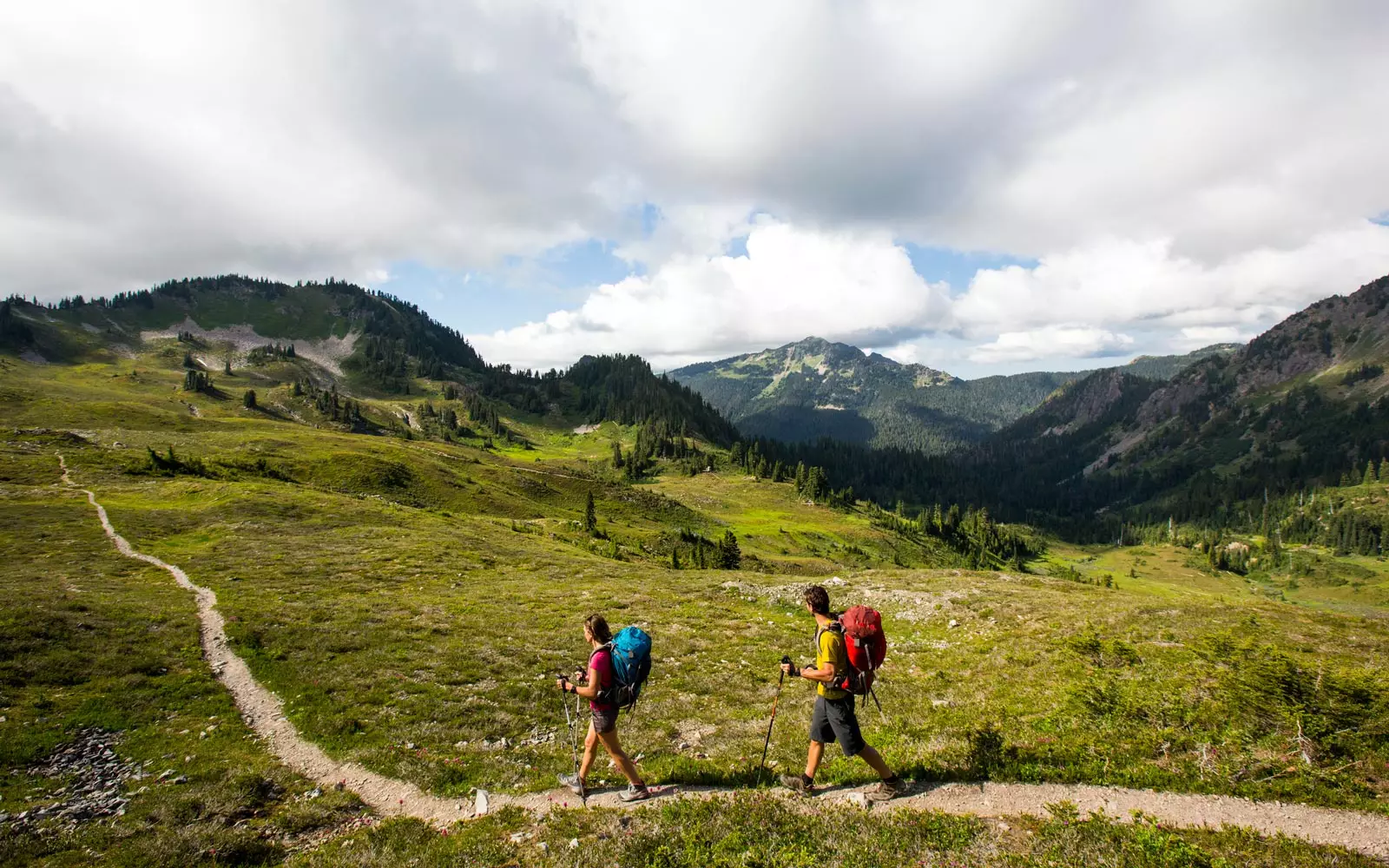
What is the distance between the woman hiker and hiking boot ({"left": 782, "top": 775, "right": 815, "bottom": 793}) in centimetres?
326

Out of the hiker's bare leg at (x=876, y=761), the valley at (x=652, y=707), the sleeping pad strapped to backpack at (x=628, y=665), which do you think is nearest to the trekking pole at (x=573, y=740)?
the valley at (x=652, y=707)

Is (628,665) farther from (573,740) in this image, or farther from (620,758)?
(573,740)

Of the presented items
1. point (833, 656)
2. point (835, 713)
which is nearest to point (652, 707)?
point (835, 713)

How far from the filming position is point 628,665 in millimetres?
12297

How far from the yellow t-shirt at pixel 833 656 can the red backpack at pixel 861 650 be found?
3.5 inches

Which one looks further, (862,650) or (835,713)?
(835,713)

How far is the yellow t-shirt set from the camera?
1181 centimetres

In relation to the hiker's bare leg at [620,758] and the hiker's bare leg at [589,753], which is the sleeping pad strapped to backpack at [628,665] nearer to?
the hiker's bare leg at [620,758]

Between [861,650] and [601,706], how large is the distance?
6.05 m

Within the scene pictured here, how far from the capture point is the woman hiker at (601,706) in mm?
12375

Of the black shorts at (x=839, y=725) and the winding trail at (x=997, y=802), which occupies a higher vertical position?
the black shorts at (x=839, y=725)

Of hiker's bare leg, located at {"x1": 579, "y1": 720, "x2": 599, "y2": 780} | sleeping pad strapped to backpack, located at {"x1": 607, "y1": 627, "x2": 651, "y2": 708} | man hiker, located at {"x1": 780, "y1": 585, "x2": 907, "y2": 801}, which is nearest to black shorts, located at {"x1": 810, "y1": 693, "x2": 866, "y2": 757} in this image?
man hiker, located at {"x1": 780, "y1": 585, "x2": 907, "y2": 801}

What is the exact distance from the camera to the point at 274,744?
53.0ft

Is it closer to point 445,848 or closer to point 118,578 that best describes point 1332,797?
point 445,848
